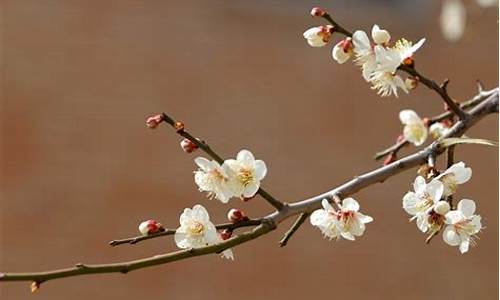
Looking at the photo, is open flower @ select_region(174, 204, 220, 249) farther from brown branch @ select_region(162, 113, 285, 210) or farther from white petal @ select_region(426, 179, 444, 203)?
white petal @ select_region(426, 179, 444, 203)

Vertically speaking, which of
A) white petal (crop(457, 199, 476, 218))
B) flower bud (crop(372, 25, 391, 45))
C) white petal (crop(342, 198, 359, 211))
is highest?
flower bud (crop(372, 25, 391, 45))

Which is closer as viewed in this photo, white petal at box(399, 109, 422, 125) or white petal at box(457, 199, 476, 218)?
white petal at box(457, 199, 476, 218)

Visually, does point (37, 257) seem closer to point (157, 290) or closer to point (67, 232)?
point (67, 232)

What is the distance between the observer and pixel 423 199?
3.33 ft

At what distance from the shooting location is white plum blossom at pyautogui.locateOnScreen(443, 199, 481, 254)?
1.01 meters

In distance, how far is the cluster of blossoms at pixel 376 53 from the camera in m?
1.06

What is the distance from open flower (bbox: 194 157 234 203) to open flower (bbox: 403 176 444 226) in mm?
170

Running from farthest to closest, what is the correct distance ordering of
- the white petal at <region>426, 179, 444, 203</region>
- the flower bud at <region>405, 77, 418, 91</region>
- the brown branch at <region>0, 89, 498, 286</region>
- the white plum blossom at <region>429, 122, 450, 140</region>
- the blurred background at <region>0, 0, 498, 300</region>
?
the blurred background at <region>0, 0, 498, 300</region>, the white plum blossom at <region>429, 122, 450, 140</region>, the flower bud at <region>405, 77, 418, 91</region>, the white petal at <region>426, 179, 444, 203</region>, the brown branch at <region>0, 89, 498, 286</region>

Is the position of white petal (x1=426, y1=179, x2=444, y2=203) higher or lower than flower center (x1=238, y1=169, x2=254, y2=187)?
lower

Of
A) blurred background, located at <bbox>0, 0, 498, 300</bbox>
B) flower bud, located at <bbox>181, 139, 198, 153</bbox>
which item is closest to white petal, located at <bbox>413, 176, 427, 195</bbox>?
flower bud, located at <bbox>181, 139, 198, 153</bbox>

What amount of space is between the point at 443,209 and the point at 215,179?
22 cm

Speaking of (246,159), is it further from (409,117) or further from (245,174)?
(409,117)

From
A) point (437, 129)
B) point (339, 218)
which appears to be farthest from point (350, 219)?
point (437, 129)

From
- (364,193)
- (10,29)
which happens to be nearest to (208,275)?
(364,193)
